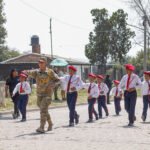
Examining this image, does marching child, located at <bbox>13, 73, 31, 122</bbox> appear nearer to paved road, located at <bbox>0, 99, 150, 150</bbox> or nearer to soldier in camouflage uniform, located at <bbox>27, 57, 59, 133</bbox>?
paved road, located at <bbox>0, 99, 150, 150</bbox>

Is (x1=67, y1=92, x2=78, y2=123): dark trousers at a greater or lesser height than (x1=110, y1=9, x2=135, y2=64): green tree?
lesser

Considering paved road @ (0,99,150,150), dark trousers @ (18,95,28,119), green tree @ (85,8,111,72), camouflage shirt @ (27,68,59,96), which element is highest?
green tree @ (85,8,111,72)

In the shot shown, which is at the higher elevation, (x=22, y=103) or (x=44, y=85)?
(x=44, y=85)

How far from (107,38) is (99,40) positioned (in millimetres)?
841

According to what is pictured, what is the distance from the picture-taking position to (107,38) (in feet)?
192

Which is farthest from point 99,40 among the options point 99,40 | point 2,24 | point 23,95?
point 23,95

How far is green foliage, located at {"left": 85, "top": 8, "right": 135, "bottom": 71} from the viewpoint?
58.1 m

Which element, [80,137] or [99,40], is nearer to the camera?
[80,137]

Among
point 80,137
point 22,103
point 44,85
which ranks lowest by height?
point 80,137

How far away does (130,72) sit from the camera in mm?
16500

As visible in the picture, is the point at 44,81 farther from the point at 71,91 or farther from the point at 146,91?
the point at 146,91

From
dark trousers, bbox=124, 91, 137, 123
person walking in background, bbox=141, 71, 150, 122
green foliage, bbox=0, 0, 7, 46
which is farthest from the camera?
green foliage, bbox=0, 0, 7, 46

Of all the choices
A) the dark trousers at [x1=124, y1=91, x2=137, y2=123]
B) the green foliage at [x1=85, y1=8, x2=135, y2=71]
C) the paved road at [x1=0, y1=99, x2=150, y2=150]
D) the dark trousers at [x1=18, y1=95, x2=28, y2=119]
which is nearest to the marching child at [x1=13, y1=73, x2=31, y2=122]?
the dark trousers at [x1=18, y1=95, x2=28, y2=119]

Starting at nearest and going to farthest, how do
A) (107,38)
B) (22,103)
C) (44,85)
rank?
(44,85) → (22,103) → (107,38)
